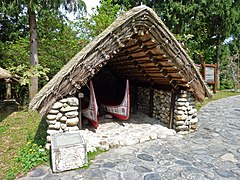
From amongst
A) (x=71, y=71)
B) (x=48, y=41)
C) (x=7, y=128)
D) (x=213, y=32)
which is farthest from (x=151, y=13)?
(x=213, y=32)

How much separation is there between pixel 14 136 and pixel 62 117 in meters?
2.32

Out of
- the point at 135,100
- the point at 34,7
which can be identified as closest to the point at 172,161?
the point at 135,100

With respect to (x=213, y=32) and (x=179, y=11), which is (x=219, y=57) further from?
(x=179, y=11)

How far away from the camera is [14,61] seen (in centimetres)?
1002

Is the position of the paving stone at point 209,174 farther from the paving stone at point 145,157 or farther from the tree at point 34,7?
the tree at point 34,7

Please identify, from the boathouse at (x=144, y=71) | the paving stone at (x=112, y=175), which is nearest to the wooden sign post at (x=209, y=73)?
Answer: the boathouse at (x=144, y=71)

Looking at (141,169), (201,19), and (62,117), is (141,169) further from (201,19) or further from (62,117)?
(201,19)

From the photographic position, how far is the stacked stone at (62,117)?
4.01 meters

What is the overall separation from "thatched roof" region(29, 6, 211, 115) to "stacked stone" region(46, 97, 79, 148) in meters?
0.17

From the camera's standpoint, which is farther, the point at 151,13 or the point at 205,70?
the point at 205,70

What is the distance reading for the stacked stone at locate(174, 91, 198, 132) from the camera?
5.33 metres

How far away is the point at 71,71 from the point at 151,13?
2.14 metres

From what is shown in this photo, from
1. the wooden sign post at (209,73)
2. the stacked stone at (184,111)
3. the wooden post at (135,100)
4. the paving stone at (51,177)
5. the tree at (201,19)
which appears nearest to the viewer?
the paving stone at (51,177)

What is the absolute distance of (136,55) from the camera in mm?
5605
